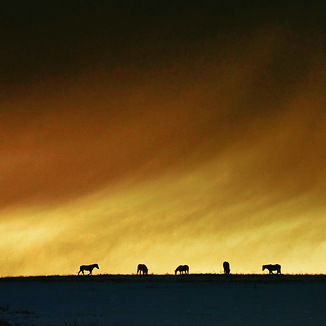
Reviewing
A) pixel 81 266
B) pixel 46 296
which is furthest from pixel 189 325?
pixel 81 266

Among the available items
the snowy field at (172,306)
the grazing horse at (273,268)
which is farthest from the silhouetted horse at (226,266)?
the snowy field at (172,306)

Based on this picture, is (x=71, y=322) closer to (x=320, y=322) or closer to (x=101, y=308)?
(x=101, y=308)

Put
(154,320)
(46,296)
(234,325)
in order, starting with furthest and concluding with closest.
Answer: (46,296) → (154,320) → (234,325)

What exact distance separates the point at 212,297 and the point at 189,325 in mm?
12272

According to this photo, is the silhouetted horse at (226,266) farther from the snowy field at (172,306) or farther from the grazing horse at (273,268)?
the snowy field at (172,306)

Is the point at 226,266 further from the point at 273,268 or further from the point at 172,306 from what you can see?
the point at 172,306

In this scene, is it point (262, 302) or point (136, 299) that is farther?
point (136, 299)

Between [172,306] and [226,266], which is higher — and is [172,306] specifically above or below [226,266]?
below

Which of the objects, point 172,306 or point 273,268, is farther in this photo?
point 273,268

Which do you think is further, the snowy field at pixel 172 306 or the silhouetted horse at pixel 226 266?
the silhouetted horse at pixel 226 266

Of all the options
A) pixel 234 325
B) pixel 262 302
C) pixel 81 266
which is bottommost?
pixel 234 325

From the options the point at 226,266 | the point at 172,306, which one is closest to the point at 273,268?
the point at 226,266

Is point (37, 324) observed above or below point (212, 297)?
below

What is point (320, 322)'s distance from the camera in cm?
2141
